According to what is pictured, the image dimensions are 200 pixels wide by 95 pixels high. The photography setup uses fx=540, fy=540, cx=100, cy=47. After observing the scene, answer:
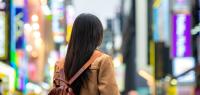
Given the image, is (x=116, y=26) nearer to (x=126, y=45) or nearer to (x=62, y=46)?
(x=126, y=45)

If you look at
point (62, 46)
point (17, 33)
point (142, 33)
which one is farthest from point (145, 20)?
point (17, 33)

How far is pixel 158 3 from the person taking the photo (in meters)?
6.66

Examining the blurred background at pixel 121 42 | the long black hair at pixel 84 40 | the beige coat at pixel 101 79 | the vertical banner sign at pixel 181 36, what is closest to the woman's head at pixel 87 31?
the long black hair at pixel 84 40

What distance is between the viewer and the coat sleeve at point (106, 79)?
3.02m

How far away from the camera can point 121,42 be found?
6.55 metres

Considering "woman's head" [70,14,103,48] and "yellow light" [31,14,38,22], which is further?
"yellow light" [31,14,38,22]

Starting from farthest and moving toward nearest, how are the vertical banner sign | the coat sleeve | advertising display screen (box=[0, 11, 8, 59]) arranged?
the vertical banner sign, advertising display screen (box=[0, 11, 8, 59]), the coat sleeve

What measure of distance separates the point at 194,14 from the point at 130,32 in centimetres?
83

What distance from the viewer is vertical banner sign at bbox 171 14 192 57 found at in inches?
260

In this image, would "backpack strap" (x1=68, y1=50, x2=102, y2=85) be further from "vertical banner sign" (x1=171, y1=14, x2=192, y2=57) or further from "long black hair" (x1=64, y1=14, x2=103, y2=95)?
"vertical banner sign" (x1=171, y1=14, x2=192, y2=57)

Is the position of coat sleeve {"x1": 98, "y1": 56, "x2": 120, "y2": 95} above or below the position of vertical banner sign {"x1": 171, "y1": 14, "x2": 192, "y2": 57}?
above

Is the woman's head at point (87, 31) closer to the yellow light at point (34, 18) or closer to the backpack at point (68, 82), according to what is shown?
the backpack at point (68, 82)

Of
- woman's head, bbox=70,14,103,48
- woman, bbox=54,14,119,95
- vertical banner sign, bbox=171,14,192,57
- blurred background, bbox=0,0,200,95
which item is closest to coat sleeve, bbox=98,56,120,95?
woman, bbox=54,14,119,95

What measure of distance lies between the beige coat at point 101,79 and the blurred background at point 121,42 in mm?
3213
